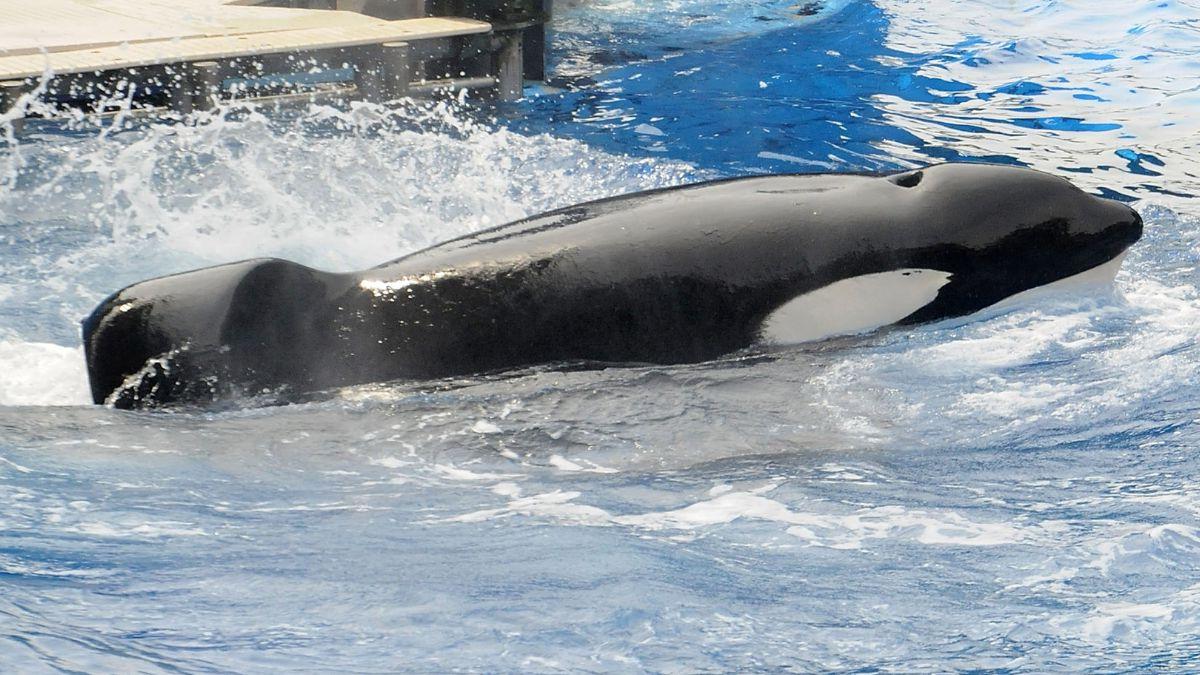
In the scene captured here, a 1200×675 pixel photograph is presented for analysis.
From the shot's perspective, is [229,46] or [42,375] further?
[229,46]

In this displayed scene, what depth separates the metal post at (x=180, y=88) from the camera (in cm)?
861

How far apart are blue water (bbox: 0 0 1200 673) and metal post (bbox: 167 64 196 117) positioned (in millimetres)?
1134

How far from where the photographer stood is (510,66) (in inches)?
411

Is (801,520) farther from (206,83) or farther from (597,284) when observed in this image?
(206,83)

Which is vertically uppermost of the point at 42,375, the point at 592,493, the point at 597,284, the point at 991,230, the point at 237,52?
the point at 237,52

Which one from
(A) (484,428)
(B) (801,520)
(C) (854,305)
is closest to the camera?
(B) (801,520)

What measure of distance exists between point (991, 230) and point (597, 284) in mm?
1425

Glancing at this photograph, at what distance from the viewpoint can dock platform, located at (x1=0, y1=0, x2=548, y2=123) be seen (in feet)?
27.6

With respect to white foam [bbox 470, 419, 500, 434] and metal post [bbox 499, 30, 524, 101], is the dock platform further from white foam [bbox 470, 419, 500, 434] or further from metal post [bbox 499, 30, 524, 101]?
white foam [bbox 470, 419, 500, 434]

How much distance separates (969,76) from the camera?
38.7ft

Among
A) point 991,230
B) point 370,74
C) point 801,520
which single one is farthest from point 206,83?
point 801,520

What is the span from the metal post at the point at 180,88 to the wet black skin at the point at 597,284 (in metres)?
4.80

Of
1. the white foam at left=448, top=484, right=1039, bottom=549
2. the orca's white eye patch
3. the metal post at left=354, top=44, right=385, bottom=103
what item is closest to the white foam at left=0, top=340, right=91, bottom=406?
the white foam at left=448, top=484, right=1039, bottom=549

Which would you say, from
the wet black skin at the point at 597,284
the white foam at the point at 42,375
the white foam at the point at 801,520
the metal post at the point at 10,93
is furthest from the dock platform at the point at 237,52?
the white foam at the point at 801,520
